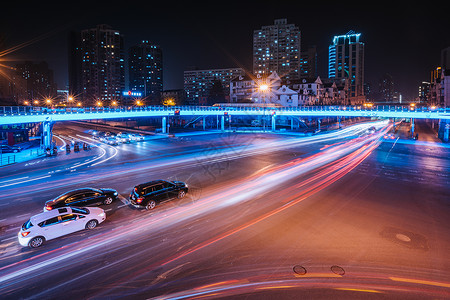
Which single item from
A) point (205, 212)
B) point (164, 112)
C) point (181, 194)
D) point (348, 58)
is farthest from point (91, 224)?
point (348, 58)

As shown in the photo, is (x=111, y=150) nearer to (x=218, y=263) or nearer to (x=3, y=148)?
(x=3, y=148)

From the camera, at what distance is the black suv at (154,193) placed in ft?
50.8

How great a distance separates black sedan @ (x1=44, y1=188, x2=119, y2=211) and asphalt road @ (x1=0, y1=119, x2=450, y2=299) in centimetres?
77

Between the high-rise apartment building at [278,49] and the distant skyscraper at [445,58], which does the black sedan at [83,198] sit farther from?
the distant skyscraper at [445,58]

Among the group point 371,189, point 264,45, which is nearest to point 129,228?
point 371,189

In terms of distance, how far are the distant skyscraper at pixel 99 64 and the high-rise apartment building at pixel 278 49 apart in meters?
91.8

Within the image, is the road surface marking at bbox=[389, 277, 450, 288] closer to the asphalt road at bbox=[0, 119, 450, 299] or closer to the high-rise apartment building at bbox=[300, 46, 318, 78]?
the asphalt road at bbox=[0, 119, 450, 299]

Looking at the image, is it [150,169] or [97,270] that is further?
[150,169]

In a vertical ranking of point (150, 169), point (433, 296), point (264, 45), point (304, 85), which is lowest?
point (433, 296)

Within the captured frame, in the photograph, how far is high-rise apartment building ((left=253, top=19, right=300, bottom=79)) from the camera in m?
155

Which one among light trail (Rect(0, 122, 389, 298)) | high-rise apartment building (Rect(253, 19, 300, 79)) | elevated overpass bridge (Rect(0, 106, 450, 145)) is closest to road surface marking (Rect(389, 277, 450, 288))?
light trail (Rect(0, 122, 389, 298))

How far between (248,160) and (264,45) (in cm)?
14575

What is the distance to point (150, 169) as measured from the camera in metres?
25.4

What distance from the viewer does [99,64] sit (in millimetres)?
168750
